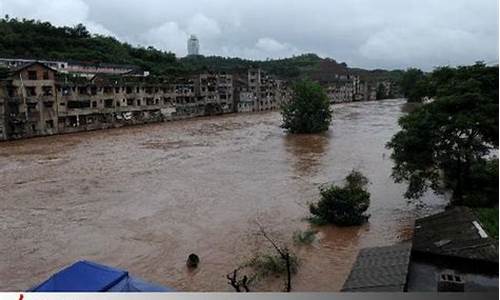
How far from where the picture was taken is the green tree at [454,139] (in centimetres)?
382

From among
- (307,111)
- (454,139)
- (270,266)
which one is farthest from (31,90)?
(454,139)

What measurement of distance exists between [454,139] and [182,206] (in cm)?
274

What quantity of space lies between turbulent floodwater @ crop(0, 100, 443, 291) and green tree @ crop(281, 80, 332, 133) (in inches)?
56.3

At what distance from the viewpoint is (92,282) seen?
2068 mm

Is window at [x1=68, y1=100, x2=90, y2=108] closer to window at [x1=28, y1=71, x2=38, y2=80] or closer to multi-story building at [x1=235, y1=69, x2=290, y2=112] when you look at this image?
window at [x1=28, y1=71, x2=38, y2=80]

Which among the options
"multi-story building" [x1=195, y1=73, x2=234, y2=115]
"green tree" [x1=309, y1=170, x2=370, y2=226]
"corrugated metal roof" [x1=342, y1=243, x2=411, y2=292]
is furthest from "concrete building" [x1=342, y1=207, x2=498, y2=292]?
"multi-story building" [x1=195, y1=73, x2=234, y2=115]

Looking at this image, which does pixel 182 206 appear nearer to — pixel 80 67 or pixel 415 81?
pixel 415 81

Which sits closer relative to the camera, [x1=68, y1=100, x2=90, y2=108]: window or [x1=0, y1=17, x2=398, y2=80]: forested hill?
[x1=0, y1=17, x2=398, y2=80]: forested hill

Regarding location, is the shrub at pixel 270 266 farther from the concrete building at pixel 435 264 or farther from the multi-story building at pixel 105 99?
the multi-story building at pixel 105 99

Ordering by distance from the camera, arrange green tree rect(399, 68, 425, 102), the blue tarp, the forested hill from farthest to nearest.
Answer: the forested hill
green tree rect(399, 68, 425, 102)
the blue tarp

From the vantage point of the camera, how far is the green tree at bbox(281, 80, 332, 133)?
1195 centimetres

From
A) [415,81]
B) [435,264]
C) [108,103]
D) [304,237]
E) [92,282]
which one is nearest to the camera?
[92,282]

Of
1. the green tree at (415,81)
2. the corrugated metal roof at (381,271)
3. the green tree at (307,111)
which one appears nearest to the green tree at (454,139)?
the green tree at (415,81)

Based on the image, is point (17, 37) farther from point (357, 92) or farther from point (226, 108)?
point (226, 108)
